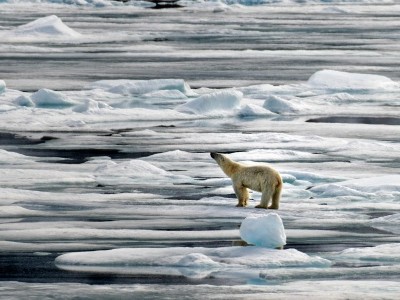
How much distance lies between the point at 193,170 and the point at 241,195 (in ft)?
5.93

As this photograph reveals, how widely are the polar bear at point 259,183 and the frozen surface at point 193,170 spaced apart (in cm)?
14

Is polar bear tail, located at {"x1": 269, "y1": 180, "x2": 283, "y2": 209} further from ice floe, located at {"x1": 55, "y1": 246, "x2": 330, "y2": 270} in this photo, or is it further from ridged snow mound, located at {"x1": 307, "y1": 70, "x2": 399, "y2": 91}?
ridged snow mound, located at {"x1": 307, "y1": 70, "x2": 399, "y2": 91}

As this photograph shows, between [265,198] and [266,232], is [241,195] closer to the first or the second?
[265,198]

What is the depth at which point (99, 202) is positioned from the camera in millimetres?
8508

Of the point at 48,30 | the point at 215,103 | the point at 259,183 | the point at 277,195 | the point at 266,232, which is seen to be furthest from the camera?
the point at 48,30

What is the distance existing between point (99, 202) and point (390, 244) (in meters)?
2.28

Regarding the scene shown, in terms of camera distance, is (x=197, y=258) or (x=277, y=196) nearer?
(x=197, y=258)

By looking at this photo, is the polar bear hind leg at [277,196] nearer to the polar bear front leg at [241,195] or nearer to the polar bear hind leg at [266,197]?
the polar bear hind leg at [266,197]

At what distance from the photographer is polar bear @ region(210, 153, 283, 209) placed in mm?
8242

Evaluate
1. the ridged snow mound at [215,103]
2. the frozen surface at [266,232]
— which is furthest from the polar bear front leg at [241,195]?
the ridged snow mound at [215,103]

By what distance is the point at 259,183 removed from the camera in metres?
8.34

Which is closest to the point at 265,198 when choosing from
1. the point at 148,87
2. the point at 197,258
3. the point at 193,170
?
the point at 197,258

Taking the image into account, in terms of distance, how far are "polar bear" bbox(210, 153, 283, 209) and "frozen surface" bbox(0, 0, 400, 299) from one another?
0.47 ft

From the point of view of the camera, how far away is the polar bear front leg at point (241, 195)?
838 cm
